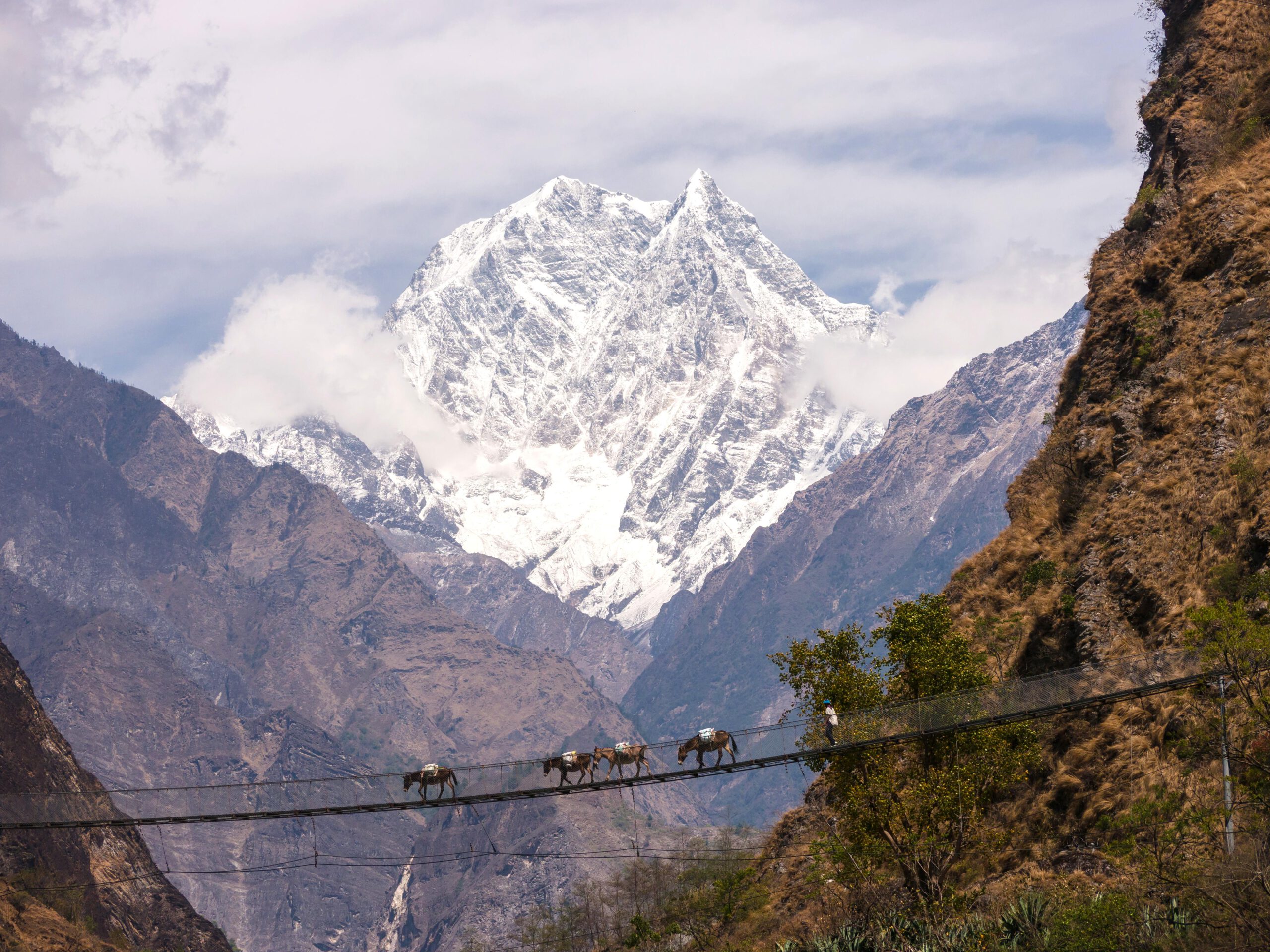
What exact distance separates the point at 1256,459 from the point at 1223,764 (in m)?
20.0

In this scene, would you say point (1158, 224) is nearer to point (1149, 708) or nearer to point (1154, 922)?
point (1149, 708)

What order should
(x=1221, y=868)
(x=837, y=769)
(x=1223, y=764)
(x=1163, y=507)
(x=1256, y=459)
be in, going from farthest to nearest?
Answer: (x=1163, y=507) < (x=1256, y=459) < (x=837, y=769) < (x=1223, y=764) < (x=1221, y=868)

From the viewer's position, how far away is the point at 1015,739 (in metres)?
59.3

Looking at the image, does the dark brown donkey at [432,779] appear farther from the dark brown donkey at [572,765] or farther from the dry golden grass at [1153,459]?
the dry golden grass at [1153,459]

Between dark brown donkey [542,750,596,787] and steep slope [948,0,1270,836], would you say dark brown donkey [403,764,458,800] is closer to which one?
dark brown donkey [542,750,596,787]

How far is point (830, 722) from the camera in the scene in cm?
5472

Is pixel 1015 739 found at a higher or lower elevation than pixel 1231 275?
lower

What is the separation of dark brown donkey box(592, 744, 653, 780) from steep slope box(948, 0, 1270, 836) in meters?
19.1

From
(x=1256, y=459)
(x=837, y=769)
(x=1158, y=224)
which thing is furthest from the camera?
(x=1158, y=224)

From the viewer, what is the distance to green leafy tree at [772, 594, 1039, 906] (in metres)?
55.3

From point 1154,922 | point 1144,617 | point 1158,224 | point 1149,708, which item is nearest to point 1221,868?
point 1154,922

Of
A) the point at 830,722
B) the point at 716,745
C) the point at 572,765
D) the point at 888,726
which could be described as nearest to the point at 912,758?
the point at 888,726

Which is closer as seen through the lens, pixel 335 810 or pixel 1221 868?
pixel 1221 868

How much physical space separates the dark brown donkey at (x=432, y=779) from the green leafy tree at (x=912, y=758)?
1468 cm
